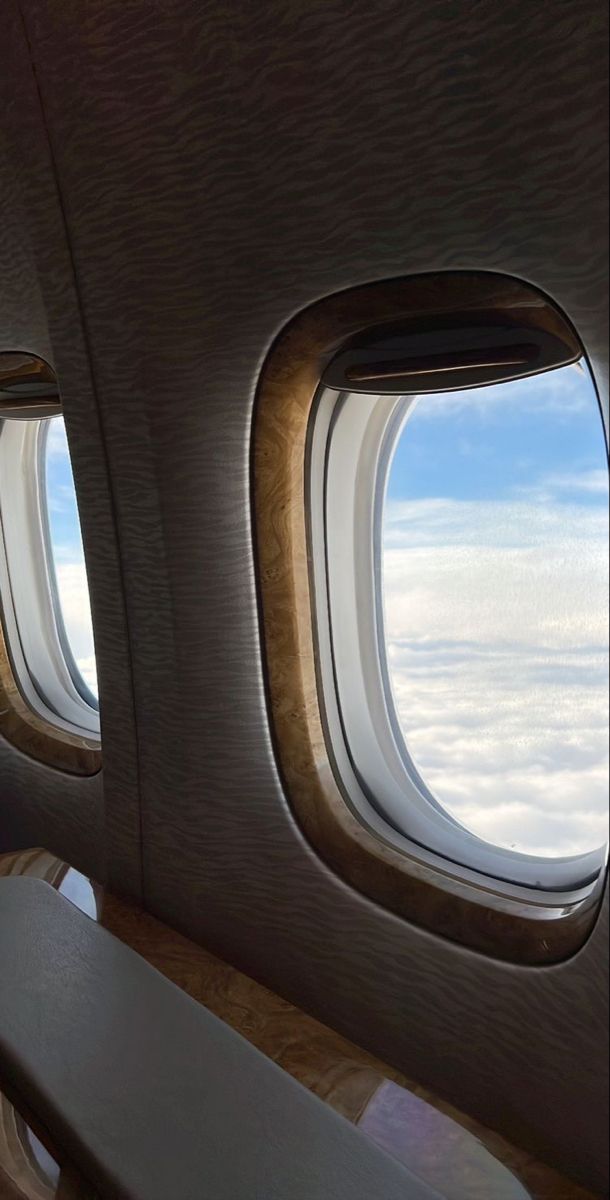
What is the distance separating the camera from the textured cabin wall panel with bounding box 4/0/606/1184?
1.44 metres

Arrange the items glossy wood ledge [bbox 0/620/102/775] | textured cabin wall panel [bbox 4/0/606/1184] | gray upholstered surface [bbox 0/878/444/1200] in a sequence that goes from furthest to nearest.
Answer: glossy wood ledge [bbox 0/620/102/775] < gray upholstered surface [bbox 0/878/444/1200] < textured cabin wall panel [bbox 4/0/606/1184]

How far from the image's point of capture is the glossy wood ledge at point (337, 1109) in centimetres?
170

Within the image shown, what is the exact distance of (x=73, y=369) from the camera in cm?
247

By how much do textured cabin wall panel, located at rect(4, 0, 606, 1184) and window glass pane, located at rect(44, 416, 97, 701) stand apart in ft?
3.82

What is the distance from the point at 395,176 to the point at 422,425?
71 centimetres

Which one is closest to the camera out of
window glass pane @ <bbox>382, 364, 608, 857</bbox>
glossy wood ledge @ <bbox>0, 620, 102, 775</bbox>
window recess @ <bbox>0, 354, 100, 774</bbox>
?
window glass pane @ <bbox>382, 364, 608, 857</bbox>

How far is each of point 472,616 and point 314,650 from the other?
0.38 metres

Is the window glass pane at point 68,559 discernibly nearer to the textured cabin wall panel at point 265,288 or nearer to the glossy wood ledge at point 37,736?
the glossy wood ledge at point 37,736

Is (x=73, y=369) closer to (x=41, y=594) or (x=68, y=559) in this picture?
(x=68, y=559)

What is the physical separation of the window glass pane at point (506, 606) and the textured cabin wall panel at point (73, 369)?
768mm

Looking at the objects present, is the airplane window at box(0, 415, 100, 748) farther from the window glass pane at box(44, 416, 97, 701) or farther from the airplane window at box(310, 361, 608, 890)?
the airplane window at box(310, 361, 608, 890)

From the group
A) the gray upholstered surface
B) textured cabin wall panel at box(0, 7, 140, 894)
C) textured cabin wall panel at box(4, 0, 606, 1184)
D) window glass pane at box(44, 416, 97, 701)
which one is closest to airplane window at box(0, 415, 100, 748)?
window glass pane at box(44, 416, 97, 701)

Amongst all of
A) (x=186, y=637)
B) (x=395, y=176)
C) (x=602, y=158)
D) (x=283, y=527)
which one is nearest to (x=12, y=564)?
(x=186, y=637)

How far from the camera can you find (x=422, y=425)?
7.32ft
